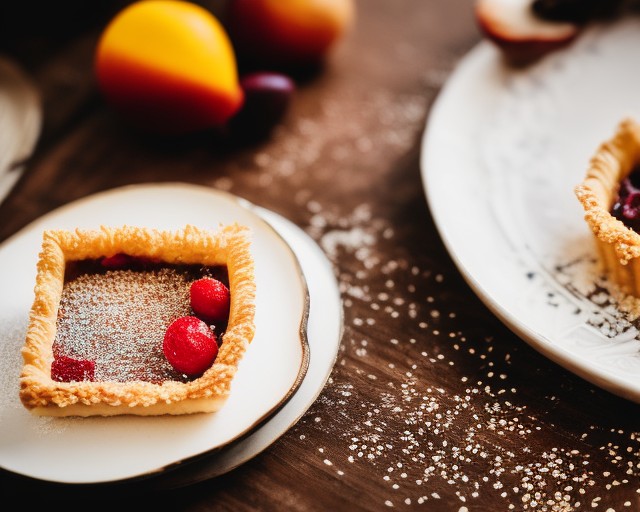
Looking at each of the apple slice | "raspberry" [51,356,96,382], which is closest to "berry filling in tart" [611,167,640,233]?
the apple slice

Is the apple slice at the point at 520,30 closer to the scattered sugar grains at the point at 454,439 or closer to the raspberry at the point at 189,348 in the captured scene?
the scattered sugar grains at the point at 454,439

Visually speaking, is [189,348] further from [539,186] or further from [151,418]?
[539,186]

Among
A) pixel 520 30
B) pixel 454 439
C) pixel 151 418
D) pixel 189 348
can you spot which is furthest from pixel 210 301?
pixel 520 30

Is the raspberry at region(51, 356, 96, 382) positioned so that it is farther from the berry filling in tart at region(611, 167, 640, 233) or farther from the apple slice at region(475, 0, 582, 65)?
the apple slice at region(475, 0, 582, 65)

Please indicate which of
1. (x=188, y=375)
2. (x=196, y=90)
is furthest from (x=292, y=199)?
(x=188, y=375)

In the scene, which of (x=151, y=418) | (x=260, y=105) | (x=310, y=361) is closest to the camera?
(x=151, y=418)

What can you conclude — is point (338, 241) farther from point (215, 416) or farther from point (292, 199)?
point (215, 416)
